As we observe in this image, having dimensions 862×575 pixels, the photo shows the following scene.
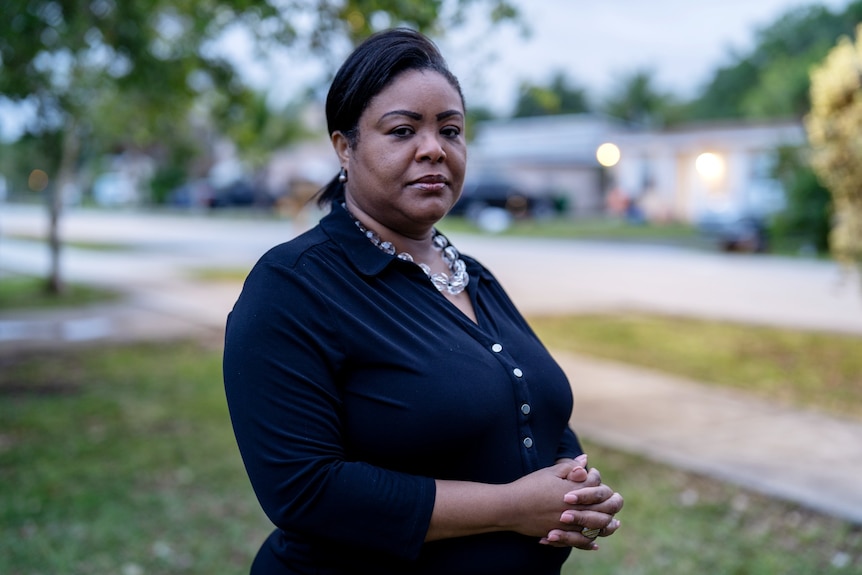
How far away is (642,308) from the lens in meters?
12.6

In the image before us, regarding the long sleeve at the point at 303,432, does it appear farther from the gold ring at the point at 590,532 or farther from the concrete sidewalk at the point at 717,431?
the concrete sidewalk at the point at 717,431

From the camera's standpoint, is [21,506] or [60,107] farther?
[60,107]

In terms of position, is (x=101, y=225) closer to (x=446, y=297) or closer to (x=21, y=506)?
(x=21, y=506)

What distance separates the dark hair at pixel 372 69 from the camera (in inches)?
71.2

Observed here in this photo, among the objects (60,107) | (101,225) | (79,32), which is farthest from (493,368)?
(101,225)

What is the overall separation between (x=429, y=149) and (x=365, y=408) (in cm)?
52

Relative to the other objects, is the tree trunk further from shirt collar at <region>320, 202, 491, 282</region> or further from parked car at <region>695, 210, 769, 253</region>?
parked car at <region>695, 210, 769, 253</region>

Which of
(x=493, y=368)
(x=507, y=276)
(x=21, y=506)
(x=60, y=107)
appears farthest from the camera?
(x=507, y=276)

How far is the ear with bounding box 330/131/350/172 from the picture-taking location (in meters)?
1.93

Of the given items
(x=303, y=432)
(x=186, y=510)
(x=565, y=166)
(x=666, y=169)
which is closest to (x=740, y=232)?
(x=666, y=169)

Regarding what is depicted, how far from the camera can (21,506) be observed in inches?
190

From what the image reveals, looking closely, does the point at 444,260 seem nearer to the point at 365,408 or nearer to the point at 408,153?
the point at 408,153

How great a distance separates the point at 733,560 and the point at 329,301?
3255 mm

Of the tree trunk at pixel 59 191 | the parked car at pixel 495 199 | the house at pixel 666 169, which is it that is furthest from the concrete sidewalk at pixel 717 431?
the parked car at pixel 495 199
